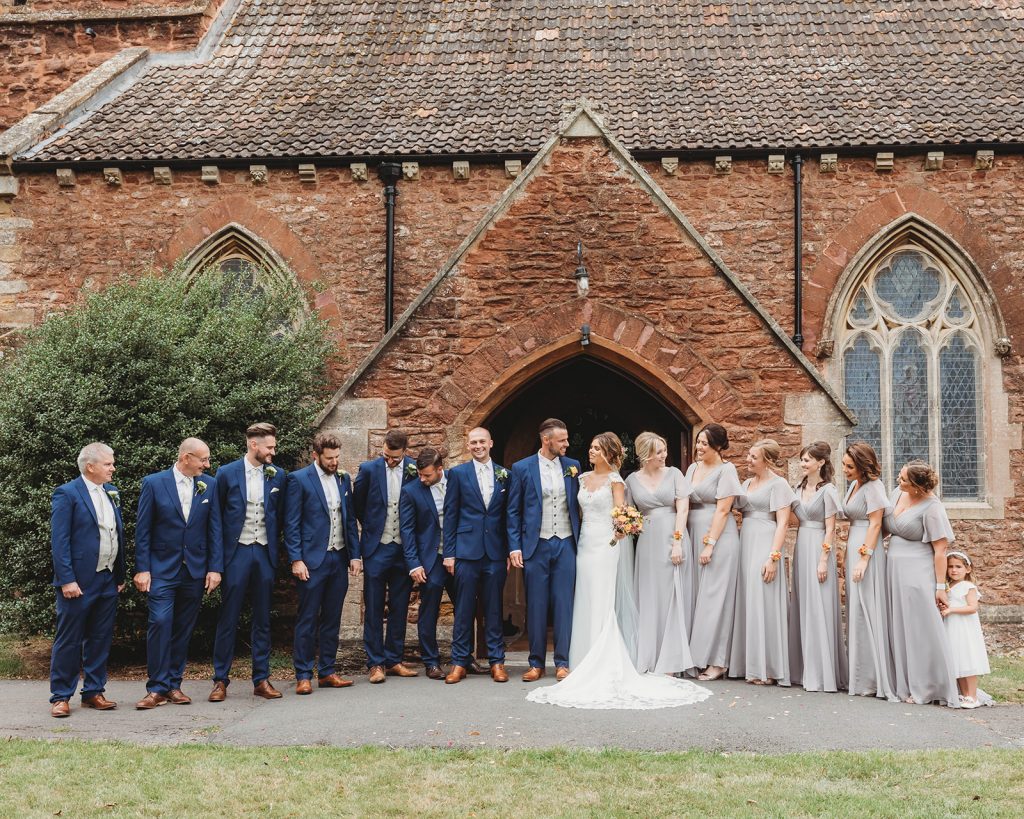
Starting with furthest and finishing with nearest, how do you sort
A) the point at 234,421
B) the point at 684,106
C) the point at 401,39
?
the point at 401,39 → the point at 684,106 → the point at 234,421

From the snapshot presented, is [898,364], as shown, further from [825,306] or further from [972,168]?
[972,168]

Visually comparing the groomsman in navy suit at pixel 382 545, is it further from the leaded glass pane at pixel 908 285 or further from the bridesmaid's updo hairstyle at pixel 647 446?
the leaded glass pane at pixel 908 285

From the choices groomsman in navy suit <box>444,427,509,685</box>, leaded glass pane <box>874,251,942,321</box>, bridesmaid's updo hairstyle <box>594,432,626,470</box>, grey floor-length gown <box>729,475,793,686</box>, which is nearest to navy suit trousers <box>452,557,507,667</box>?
groomsman in navy suit <box>444,427,509,685</box>

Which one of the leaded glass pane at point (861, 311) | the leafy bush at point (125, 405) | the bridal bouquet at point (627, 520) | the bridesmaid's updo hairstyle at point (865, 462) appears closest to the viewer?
the bridesmaid's updo hairstyle at point (865, 462)

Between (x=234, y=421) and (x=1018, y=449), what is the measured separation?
9.52 metres

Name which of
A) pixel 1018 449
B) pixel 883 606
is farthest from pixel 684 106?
pixel 883 606

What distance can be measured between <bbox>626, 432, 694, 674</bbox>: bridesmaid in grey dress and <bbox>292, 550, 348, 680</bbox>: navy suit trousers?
2.55 meters

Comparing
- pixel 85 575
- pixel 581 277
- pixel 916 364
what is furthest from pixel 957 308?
pixel 85 575

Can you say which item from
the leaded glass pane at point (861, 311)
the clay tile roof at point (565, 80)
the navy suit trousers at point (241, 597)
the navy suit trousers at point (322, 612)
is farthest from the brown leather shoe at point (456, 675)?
the leaded glass pane at point (861, 311)

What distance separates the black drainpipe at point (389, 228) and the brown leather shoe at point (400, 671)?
544 centimetres

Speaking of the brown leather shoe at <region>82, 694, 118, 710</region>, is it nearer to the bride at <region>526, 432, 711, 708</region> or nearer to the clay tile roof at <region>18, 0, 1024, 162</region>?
the bride at <region>526, 432, 711, 708</region>

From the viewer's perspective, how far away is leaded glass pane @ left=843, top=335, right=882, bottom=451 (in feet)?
45.1

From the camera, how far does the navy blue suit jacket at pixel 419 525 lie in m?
8.98

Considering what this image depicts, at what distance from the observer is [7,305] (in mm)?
14023
